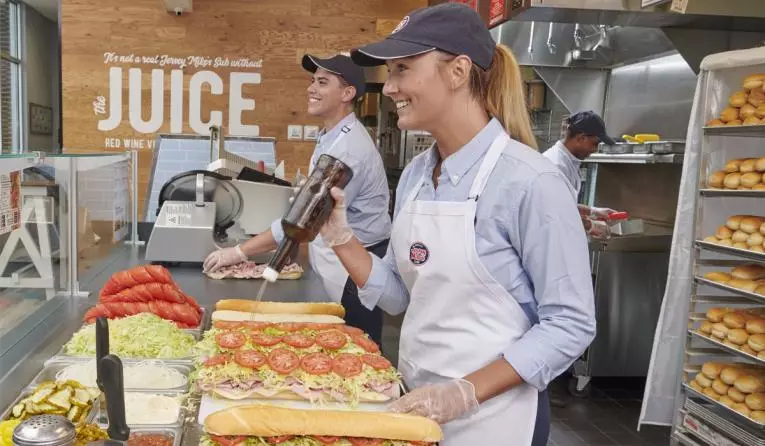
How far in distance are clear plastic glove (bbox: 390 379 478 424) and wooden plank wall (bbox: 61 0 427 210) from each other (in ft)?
20.1

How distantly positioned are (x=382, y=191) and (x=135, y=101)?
4.87m

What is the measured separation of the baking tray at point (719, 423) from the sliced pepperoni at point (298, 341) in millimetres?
2579

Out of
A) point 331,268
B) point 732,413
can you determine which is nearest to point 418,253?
point 331,268

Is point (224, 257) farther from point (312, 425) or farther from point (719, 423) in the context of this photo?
point (719, 423)

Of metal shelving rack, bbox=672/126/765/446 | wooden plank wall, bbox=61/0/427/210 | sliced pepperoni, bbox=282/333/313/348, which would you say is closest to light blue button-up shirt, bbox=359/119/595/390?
sliced pepperoni, bbox=282/333/313/348

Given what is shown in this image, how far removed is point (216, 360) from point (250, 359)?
0.29ft

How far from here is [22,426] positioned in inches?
42.4

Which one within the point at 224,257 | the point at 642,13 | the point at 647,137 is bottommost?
the point at 224,257

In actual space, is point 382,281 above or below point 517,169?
below

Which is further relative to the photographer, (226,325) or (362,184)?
(362,184)

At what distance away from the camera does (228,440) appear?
1406mm

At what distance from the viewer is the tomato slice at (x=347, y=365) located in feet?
5.78

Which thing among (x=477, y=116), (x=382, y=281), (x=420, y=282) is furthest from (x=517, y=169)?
(x=382, y=281)

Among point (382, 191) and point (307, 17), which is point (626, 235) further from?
point (307, 17)
